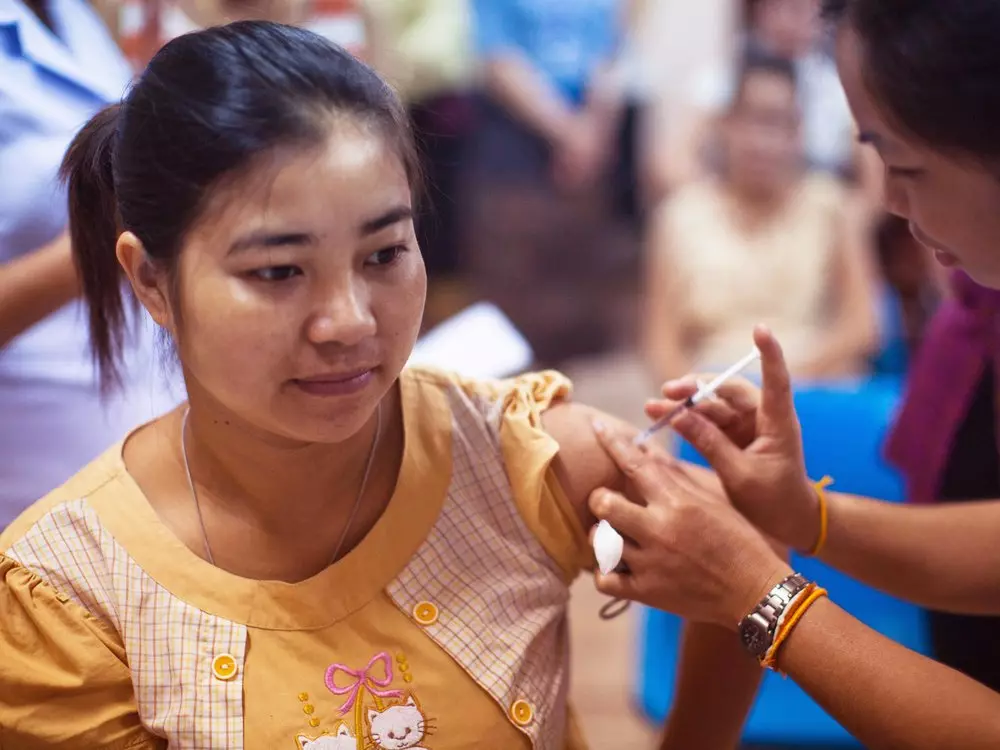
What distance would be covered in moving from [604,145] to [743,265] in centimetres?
135

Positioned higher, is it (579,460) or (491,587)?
(579,460)

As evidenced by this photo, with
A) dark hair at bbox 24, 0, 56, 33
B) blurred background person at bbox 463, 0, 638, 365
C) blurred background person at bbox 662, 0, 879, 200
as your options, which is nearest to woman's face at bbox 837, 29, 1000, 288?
dark hair at bbox 24, 0, 56, 33

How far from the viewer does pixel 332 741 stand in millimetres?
1048

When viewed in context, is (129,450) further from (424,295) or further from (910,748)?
(910,748)

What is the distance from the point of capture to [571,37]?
13.2ft

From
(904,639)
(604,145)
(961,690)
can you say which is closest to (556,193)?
(604,145)

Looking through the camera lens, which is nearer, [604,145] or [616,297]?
[604,145]

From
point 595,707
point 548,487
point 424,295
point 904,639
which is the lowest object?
point 595,707

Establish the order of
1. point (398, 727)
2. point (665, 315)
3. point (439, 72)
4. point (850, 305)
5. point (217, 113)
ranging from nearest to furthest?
point (217, 113), point (398, 727), point (850, 305), point (665, 315), point (439, 72)

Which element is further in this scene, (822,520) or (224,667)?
(822,520)

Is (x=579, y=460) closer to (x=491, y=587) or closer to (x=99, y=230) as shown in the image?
(x=491, y=587)

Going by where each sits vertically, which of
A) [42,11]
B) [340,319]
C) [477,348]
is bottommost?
[477,348]

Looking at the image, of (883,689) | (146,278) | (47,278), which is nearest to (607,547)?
(883,689)

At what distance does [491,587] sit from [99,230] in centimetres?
55
